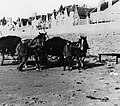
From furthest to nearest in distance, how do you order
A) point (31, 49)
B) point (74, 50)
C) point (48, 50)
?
point (48, 50) → point (31, 49) → point (74, 50)

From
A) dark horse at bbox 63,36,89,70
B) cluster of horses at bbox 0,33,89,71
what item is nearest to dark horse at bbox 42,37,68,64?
cluster of horses at bbox 0,33,89,71

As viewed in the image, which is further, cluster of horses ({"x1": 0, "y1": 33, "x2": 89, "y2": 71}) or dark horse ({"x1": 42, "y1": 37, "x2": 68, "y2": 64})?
dark horse ({"x1": 42, "y1": 37, "x2": 68, "y2": 64})

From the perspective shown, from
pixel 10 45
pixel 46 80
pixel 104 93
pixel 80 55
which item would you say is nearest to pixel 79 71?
pixel 80 55

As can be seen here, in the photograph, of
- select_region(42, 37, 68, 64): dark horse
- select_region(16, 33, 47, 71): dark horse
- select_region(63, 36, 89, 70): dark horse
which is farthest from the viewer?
select_region(42, 37, 68, 64): dark horse

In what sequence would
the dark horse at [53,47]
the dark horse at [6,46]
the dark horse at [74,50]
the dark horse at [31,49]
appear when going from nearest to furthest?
1. the dark horse at [74,50]
2. the dark horse at [31,49]
3. the dark horse at [53,47]
4. the dark horse at [6,46]

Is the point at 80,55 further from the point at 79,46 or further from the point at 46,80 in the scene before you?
the point at 46,80

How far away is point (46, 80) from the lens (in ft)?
44.5

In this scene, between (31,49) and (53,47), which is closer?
(31,49)

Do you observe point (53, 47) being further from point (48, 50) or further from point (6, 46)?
point (6, 46)

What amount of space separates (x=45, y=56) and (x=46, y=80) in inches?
240

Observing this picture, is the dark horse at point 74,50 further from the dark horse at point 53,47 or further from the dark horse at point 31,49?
the dark horse at point 53,47

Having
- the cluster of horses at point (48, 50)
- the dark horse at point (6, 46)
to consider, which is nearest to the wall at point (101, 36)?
the cluster of horses at point (48, 50)

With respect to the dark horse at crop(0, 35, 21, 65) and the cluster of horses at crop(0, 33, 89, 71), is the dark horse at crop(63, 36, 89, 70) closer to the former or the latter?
the cluster of horses at crop(0, 33, 89, 71)

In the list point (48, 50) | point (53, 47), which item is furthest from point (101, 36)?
point (48, 50)
